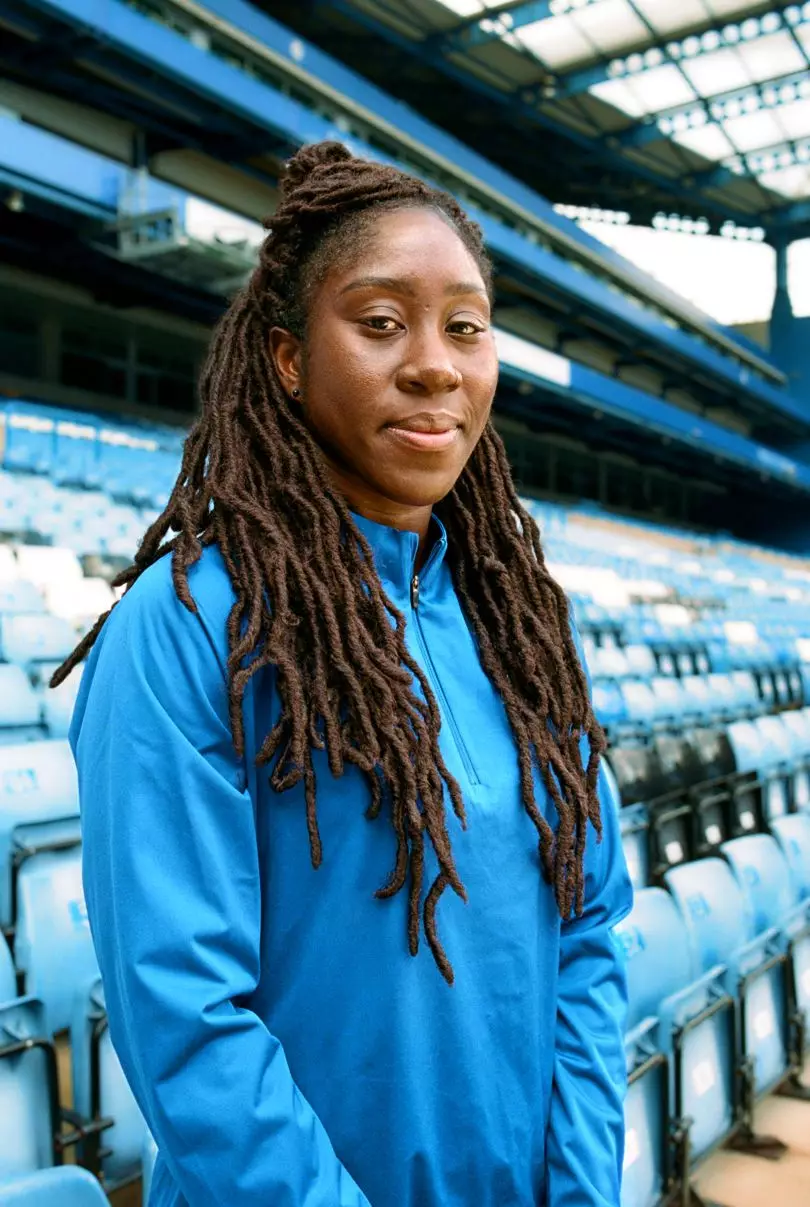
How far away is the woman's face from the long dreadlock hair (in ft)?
0.08

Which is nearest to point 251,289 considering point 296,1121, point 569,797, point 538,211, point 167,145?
point 569,797

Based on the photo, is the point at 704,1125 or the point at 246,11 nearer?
the point at 704,1125

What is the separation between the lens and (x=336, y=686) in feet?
2.48

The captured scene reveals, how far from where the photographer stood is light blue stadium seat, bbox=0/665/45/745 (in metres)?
2.84

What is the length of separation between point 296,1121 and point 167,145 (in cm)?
1164

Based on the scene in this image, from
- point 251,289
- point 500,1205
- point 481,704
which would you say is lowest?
point 500,1205

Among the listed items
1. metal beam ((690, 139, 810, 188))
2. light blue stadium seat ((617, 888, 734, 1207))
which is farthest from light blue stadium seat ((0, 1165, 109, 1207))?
metal beam ((690, 139, 810, 188))

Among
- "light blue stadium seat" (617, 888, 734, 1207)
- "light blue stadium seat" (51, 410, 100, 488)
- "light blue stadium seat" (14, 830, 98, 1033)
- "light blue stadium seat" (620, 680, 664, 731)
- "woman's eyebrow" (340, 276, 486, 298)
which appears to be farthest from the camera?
"light blue stadium seat" (51, 410, 100, 488)

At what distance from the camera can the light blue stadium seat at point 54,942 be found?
1670mm

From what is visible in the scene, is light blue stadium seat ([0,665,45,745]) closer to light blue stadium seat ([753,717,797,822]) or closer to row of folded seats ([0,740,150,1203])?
row of folded seats ([0,740,150,1203])

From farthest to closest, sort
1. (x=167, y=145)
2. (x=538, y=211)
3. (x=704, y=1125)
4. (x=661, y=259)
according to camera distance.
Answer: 1. (x=661, y=259)
2. (x=538, y=211)
3. (x=167, y=145)
4. (x=704, y=1125)

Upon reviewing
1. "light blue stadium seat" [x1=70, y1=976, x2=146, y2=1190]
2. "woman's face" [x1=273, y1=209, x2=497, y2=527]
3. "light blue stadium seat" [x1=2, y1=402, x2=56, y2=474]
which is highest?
"light blue stadium seat" [x1=2, y1=402, x2=56, y2=474]

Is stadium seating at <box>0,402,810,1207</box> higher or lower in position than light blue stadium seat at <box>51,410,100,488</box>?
lower

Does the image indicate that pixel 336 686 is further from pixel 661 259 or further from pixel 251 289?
pixel 661 259
